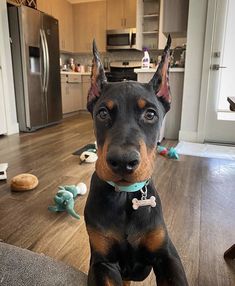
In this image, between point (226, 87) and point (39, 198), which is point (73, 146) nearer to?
point (39, 198)

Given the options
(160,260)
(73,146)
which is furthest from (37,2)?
(160,260)

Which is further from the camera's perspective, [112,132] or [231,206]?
[231,206]

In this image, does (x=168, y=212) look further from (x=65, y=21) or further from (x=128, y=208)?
(x=65, y=21)

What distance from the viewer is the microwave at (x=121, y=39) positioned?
562 cm

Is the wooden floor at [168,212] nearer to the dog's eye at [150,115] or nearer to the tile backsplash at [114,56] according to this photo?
the dog's eye at [150,115]

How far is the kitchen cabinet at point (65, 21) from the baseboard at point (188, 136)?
3.88m

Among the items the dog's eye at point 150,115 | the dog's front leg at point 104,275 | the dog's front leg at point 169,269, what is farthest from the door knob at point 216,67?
the dog's front leg at point 104,275

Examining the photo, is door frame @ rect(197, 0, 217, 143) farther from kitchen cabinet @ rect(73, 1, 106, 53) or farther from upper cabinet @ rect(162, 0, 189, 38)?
kitchen cabinet @ rect(73, 1, 106, 53)

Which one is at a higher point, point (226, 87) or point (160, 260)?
point (226, 87)

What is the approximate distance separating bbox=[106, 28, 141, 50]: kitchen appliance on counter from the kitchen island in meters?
2.41

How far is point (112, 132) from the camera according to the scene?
74 centimetres

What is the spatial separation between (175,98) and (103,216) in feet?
10.1

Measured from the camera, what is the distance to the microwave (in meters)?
5.62

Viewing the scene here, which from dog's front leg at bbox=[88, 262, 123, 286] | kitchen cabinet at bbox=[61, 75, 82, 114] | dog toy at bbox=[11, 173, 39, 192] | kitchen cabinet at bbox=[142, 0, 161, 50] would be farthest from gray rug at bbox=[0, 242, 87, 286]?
kitchen cabinet at bbox=[142, 0, 161, 50]
